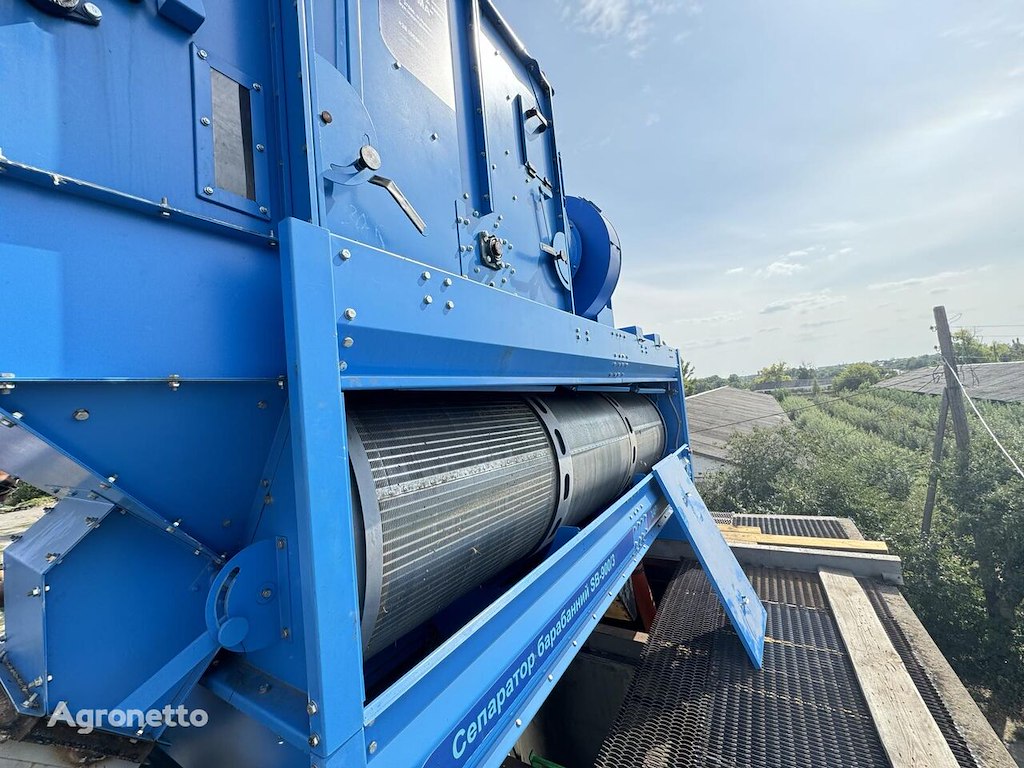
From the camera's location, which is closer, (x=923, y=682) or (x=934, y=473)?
(x=923, y=682)

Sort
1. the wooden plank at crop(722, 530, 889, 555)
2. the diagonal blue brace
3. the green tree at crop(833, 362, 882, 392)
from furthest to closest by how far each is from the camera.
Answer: the green tree at crop(833, 362, 882, 392), the wooden plank at crop(722, 530, 889, 555), the diagonal blue brace

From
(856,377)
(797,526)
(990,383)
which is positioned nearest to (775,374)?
(856,377)

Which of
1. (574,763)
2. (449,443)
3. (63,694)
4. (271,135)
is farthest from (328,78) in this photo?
(574,763)

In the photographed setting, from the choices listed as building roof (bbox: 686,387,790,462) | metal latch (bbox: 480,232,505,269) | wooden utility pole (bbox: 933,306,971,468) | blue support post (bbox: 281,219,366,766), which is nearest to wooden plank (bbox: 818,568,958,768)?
blue support post (bbox: 281,219,366,766)

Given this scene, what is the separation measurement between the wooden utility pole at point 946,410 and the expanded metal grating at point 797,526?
7736mm

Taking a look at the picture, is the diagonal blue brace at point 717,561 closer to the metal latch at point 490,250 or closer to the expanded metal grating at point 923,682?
the expanded metal grating at point 923,682

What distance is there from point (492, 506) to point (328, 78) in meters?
1.45

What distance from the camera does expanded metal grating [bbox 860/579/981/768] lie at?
221 centimetres

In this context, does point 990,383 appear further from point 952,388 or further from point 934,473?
point 952,388

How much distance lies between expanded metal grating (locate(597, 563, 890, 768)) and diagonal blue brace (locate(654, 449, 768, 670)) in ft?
0.57

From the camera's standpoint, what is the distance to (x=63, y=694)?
2.90 feet

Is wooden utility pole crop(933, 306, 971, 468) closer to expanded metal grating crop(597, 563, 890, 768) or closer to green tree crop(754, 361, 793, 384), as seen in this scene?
expanded metal grating crop(597, 563, 890, 768)

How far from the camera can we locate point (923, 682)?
267cm

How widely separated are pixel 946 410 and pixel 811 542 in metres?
9.98
